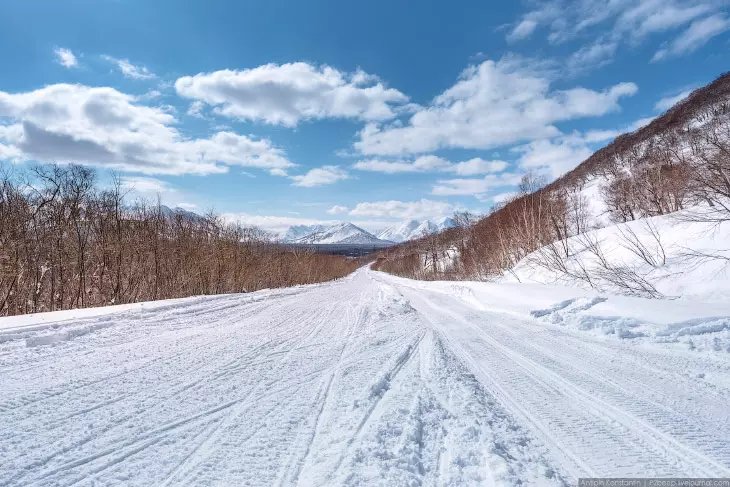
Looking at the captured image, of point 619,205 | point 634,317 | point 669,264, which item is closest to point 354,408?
point 634,317

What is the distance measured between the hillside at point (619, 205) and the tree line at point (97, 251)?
18.2 metres

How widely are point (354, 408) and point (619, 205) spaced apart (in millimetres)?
52930

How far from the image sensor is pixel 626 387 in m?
3.75

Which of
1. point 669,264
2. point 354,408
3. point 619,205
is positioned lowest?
point 354,408

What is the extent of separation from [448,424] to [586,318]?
6303 mm

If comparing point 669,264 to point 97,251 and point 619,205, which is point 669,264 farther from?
point 619,205

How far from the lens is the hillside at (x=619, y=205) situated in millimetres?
11742

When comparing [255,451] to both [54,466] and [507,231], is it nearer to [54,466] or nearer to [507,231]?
[54,466]

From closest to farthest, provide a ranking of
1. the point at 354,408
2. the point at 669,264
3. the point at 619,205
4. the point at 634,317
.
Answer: the point at 354,408 → the point at 634,317 → the point at 669,264 → the point at 619,205

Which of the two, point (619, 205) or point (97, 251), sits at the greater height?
point (619, 205)

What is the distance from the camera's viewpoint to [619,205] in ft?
145

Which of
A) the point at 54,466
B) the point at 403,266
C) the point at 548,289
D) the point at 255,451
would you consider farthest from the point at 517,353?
the point at 403,266

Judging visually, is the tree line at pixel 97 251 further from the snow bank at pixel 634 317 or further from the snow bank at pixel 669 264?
the snow bank at pixel 669 264

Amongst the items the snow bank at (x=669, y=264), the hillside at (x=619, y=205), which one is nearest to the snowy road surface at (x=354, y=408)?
the snow bank at (x=669, y=264)
